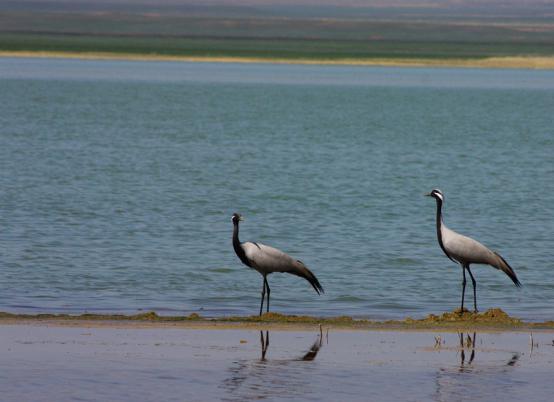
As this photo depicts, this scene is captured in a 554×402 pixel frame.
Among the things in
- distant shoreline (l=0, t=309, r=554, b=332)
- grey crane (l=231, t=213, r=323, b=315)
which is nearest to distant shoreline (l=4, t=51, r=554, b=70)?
grey crane (l=231, t=213, r=323, b=315)

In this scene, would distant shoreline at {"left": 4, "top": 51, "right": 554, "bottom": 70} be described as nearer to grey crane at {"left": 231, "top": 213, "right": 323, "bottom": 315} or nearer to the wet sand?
grey crane at {"left": 231, "top": 213, "right": 323, "bottom": 315}

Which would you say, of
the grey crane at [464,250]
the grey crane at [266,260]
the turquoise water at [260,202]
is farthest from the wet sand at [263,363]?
the turquoise water at [260,202]

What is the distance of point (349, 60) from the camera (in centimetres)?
16575

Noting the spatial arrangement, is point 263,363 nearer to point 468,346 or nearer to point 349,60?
point 468,346

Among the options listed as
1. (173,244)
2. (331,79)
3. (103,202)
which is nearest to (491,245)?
(173,244)

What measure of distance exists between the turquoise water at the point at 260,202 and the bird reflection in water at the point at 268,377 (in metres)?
4.64

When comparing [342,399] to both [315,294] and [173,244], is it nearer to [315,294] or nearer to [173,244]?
[315,294]

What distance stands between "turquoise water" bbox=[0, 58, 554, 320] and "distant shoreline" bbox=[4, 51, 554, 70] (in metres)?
74.6

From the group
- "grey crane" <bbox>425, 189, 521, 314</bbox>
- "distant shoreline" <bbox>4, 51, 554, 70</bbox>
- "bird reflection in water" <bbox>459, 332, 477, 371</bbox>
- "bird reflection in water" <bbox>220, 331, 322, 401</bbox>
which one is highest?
"distant shoreline" <bbox>4, 51, 554, 70</bbox>

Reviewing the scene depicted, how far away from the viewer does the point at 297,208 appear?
32.8 meters

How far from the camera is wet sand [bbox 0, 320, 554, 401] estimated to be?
12109 mm

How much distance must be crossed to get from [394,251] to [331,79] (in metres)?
109

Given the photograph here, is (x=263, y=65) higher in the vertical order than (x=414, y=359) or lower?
higher

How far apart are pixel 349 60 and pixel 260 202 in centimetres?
13277
